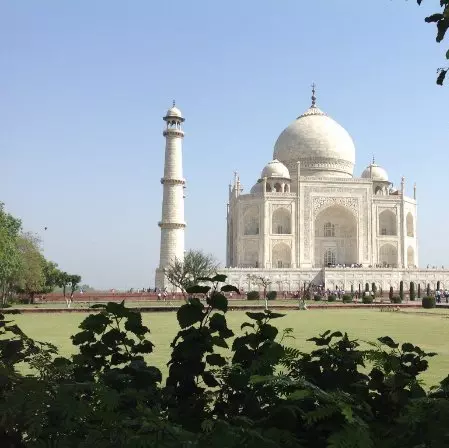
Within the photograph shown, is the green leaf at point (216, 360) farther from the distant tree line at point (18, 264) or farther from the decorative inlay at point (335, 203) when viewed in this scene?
the decorative inlay at point (335, 203)

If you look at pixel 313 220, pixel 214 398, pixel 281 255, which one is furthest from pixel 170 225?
pixel 214 398

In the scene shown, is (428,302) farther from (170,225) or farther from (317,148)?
(317,148)

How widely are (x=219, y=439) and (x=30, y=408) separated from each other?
1.84 feet

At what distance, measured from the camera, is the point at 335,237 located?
133 ft

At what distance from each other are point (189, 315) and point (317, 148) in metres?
40.6

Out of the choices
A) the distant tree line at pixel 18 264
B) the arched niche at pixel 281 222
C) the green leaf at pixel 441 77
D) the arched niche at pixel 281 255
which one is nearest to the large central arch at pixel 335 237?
the arched niche at pixel 281 255

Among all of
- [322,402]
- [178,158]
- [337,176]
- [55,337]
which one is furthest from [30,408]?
[337,176]

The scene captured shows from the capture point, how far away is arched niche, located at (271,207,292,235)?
129 feet

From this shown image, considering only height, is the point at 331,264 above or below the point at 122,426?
above

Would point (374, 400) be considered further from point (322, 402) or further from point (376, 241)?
point (376, 241)

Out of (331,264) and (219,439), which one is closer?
(219,439)

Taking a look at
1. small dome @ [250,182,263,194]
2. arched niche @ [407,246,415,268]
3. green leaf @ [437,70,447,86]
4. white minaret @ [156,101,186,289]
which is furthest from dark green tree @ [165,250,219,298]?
green leaf @ [437,70,447,86]

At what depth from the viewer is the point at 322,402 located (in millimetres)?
1660

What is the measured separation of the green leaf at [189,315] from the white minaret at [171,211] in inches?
1336
